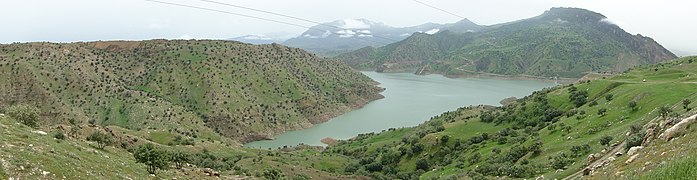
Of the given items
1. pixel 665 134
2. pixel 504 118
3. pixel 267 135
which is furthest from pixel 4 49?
pixel 665 134

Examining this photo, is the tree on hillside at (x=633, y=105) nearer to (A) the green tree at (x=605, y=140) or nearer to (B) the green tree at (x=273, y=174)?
(A) the green tree at (x=605, y=140)

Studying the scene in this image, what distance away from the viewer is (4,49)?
92.3 meters

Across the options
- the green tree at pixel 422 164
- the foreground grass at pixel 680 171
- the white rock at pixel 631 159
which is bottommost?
the green tree at pixel 422 164

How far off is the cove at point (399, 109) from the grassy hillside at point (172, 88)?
420cm

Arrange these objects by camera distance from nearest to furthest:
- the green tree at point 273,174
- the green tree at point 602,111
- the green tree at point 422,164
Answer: the green tree at point 273,174 < the green tree at point 602,111 < the green tree at point 422,164

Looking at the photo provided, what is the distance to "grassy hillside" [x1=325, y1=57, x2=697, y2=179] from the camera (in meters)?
28.5

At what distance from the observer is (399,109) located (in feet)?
411

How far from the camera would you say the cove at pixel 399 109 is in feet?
312

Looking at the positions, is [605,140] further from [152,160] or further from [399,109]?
[399,109]

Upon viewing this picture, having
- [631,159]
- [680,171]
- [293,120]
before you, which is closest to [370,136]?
[293,120]

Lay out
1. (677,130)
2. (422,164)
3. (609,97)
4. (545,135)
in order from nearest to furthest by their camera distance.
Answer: (677,130)
(545,135)
(609,97)
(422,164)

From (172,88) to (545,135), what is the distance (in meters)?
81.5

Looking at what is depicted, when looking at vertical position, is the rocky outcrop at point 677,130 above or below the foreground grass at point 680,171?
below

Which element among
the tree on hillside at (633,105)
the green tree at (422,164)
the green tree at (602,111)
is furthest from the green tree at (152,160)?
the tree on hillside at (633,105)
